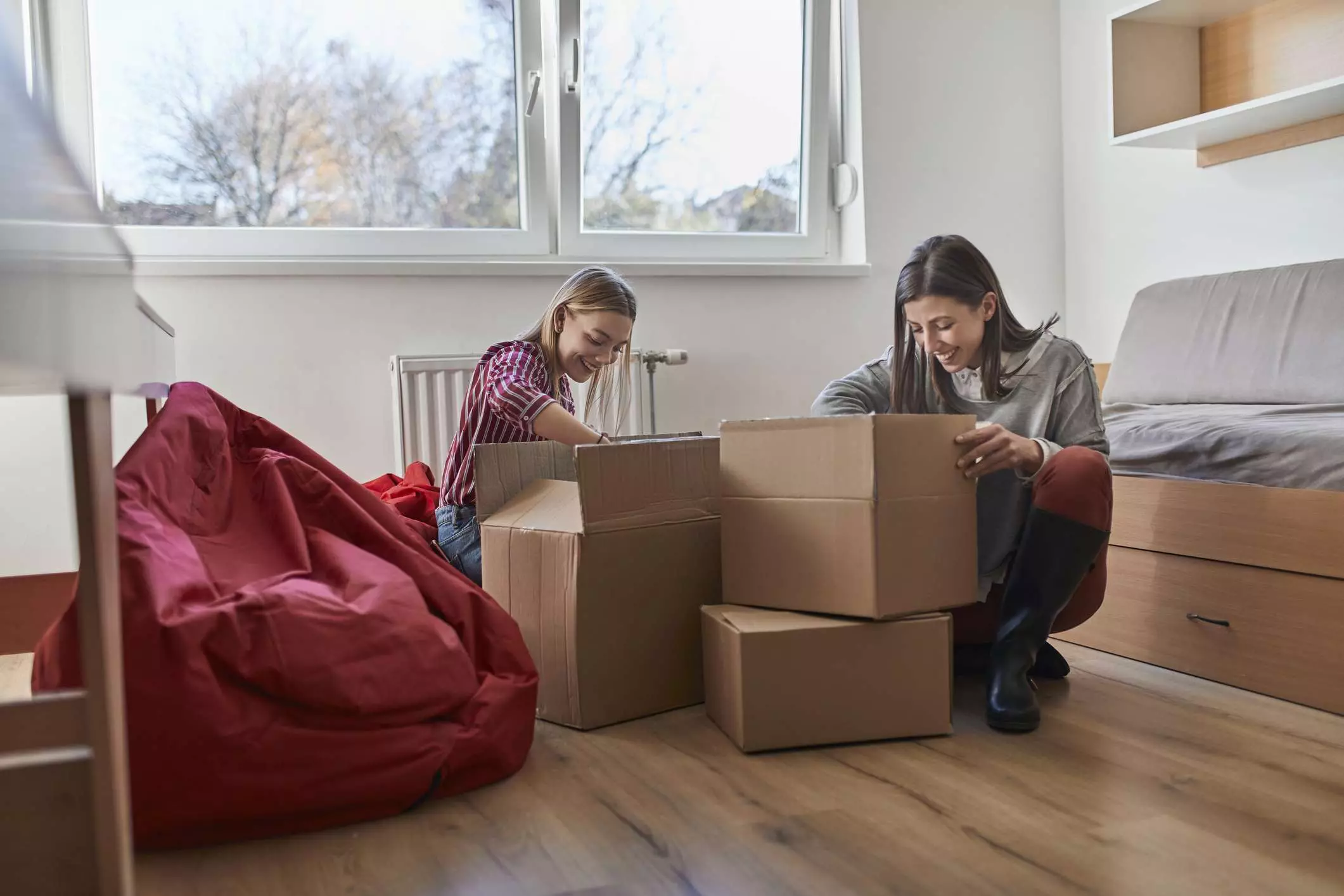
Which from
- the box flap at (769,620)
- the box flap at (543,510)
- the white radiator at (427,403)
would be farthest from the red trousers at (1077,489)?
the white radiator at (427,403)

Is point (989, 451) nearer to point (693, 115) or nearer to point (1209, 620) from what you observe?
point (1209, 620)

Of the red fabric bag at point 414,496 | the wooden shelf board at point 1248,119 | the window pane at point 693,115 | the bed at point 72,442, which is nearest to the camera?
the bed at point 72,442

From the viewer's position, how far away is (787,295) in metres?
2.74

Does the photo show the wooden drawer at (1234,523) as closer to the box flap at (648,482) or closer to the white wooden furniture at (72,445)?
the box flap at (648,482)

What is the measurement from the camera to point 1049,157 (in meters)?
2.97

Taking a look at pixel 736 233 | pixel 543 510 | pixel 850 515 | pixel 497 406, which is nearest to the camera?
pixel 850 515

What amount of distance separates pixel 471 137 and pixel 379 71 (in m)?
0.25

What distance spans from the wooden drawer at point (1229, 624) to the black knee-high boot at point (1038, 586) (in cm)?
27

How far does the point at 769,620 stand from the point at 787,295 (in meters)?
1.47

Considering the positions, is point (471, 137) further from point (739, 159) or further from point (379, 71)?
Result: point (739, 159)

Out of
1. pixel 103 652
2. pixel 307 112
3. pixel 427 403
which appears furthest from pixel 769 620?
pixel 307 112

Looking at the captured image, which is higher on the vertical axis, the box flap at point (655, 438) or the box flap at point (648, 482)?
the box flap at point (655, 438)

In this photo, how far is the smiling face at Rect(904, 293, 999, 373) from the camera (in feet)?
5.41

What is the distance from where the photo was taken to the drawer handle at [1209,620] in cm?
163
